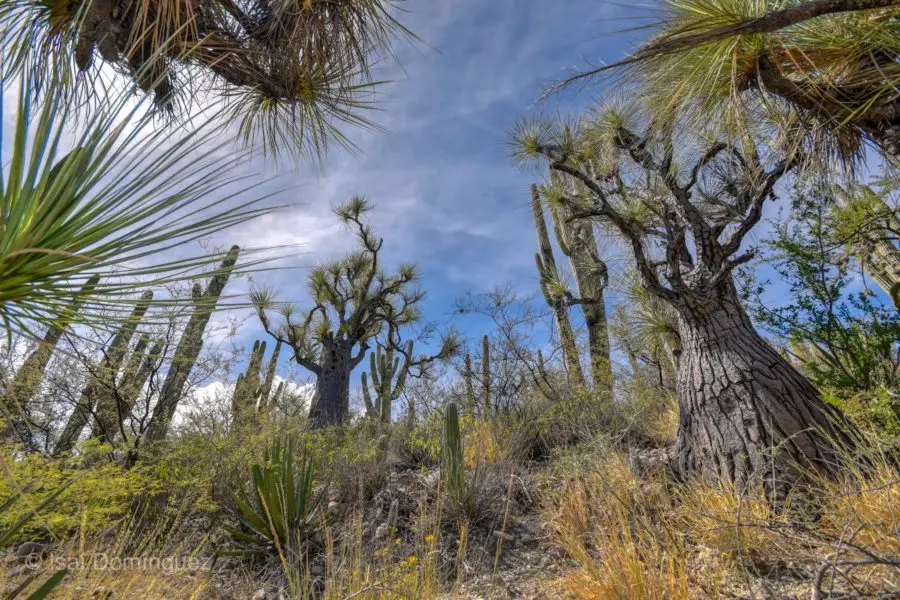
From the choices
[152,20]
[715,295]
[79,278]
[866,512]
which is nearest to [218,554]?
[79,278]

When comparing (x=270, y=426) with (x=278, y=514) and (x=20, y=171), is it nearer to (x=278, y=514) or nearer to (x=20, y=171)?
(x=278, y=514)

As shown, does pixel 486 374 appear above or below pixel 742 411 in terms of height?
above

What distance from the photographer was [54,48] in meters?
2.15

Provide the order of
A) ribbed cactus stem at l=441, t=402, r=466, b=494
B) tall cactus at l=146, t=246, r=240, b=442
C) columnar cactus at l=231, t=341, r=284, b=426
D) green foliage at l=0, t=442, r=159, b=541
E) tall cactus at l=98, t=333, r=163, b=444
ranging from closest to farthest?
green foliage at l=0, t=442, r=159, b=541 < ribbed cactus stem at l=441, t=402, r=466, b=494 < tall cactus at l=98, t=333, r=163, b=444 < tall cactus at l=146, t=246, r=240, b=442 < columnar cactus at l=231, t=341, r=284, b=426

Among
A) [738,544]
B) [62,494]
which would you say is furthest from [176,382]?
[738,544]

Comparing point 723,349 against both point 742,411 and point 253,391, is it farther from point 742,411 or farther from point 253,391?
point 253,391

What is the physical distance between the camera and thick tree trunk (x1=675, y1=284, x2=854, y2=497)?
8.82 feet

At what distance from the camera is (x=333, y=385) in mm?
8820

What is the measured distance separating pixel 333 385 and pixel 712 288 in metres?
7.31

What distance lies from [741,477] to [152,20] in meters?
4.59

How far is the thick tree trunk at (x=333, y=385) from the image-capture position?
8422 mm

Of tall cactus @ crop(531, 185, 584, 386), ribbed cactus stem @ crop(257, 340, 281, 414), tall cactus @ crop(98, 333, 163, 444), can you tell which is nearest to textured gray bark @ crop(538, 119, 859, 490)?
tall cactus @ crop(531, 185, 584, 386)

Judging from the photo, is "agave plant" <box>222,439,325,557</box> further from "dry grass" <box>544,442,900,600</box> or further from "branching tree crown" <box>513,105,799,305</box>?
"branching tree crown" <box>513,105,799,305</box>

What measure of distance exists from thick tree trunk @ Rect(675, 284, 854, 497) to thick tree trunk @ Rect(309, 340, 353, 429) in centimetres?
646
